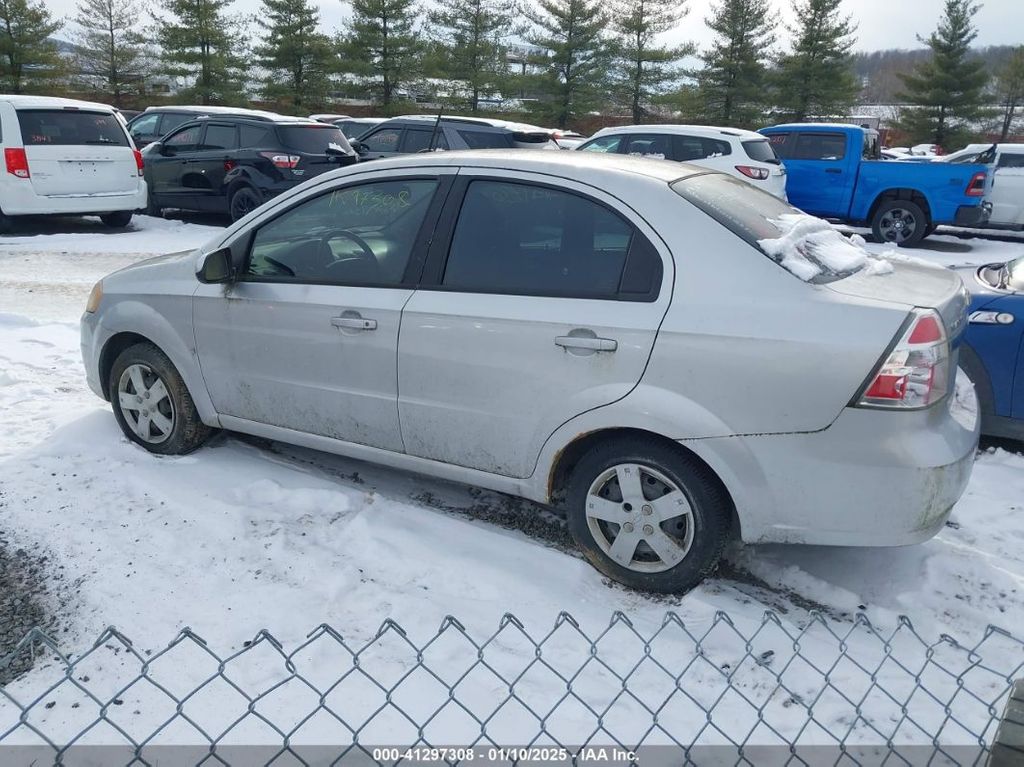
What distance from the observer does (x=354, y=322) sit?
155 inches

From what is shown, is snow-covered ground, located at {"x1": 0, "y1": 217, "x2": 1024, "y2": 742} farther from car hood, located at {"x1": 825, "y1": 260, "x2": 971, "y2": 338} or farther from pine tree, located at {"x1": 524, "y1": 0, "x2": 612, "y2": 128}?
pine tree, located at {"x1": 524, "y1": 0, "x2": 612, "y2": 128}

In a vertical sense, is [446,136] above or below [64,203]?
above

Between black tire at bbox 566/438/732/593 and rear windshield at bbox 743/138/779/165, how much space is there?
10827 millimetres

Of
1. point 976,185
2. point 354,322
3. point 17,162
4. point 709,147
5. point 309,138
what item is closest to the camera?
point 354,322

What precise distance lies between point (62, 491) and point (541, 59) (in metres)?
33.3

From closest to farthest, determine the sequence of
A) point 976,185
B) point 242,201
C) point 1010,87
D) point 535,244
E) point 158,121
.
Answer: point 535,244 < point 242,201 < point 976,185 < point 158,121 < point 1010,87

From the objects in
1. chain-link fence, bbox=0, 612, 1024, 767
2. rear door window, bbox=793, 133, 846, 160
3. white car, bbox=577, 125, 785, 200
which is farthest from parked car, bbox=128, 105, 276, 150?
chain-link fence, bbox=0, 612, 1024, 767

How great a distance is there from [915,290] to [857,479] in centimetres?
84

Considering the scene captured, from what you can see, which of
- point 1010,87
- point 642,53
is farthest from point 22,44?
point 1010,87

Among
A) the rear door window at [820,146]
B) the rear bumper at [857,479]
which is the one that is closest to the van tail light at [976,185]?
the rear door window at [820,146]

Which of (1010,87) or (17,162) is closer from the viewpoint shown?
(17,162)

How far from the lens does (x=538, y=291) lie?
357 centimetres

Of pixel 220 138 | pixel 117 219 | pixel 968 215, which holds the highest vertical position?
pixel 220 138

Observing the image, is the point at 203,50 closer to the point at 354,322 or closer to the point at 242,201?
the point at 242,201
